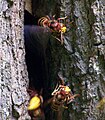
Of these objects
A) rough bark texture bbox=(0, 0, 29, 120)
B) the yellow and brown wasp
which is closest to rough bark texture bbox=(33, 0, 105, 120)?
the yellow and brown wasp

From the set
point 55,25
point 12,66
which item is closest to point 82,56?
point 55,25

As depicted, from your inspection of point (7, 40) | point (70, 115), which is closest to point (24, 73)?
point (7, 40)

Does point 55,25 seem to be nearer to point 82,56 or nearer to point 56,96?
point 82,56

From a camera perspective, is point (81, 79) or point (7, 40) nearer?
point (7, 40)

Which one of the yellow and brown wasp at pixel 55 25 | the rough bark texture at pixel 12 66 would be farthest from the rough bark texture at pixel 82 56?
the rough bark texture at pixel 12 66

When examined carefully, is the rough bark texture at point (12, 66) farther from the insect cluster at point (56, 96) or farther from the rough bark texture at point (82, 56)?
the rough bark texture at point (82, 56)

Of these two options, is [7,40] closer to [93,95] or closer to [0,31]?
[0,31]
